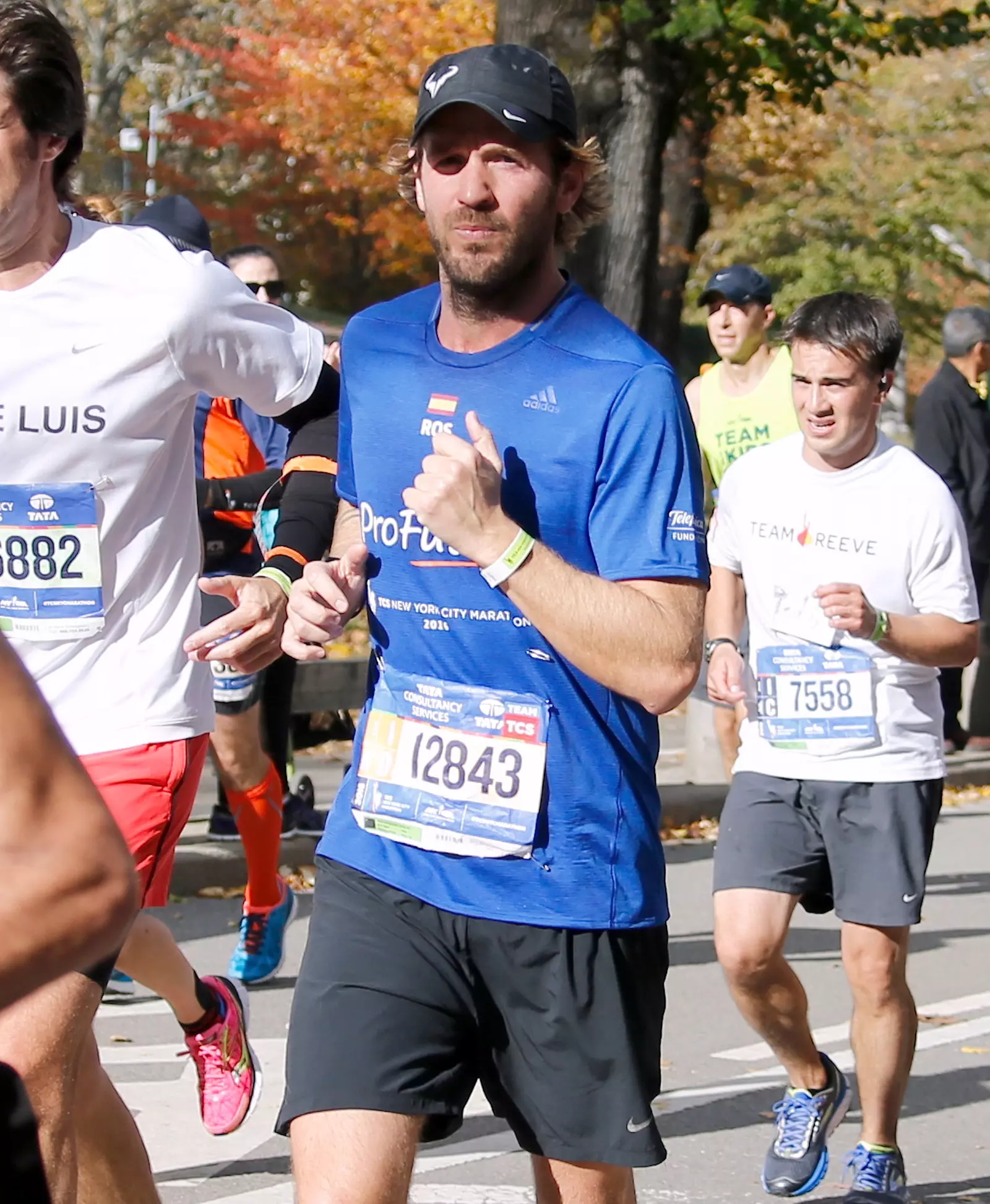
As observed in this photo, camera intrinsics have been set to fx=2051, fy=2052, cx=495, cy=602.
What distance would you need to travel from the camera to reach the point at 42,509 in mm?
3457

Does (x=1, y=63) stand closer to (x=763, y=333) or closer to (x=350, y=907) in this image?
(x=350, y=907)

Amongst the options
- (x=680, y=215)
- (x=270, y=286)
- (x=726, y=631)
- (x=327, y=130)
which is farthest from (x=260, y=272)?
(x=327, y=130)

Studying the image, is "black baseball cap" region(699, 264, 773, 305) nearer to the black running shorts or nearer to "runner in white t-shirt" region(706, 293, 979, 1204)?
"runner in white t-shirt" region(706, 293, 979, 1204)

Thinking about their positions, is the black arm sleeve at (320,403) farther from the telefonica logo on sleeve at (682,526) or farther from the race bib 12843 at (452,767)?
the telefonica logo on sleeve at (682,526)

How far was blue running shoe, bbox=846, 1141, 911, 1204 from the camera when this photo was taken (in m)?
4.62

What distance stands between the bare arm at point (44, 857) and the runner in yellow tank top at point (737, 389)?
6563 mm

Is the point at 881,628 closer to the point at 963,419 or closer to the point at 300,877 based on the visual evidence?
the point at 300,877

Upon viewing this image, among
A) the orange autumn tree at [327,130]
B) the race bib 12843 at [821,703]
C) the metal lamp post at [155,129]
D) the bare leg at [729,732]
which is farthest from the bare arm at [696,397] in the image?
the metal lamp post at [155,129]

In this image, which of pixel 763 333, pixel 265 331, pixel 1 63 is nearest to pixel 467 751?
pixel 265 331

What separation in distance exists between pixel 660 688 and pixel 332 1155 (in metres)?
0.83

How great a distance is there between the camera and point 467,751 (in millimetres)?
3205

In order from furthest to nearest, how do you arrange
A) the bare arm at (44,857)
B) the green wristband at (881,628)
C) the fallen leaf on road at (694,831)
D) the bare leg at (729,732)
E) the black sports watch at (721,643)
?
the fallen leaf on road at (694,831) → the bare leg at (729,732) → the black sports watch at (721,643) → the green wristband at (881,628) → the bare arm at (44,857)

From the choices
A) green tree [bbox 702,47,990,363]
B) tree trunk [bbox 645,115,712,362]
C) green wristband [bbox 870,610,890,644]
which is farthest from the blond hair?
green tree [bbox 702,47,990,363]

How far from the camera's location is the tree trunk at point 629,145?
12.2 meters
